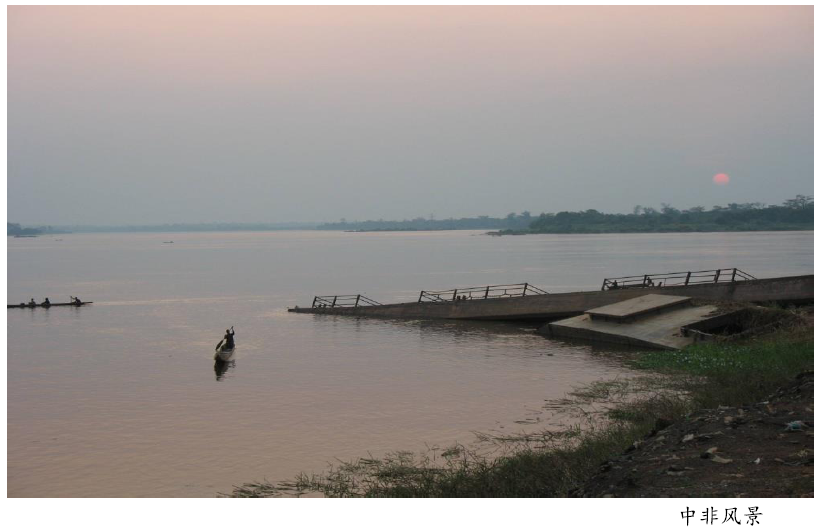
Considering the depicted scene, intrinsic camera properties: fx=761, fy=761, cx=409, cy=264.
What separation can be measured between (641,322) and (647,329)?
1.15m

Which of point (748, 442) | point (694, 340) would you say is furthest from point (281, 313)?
point (748, 442)

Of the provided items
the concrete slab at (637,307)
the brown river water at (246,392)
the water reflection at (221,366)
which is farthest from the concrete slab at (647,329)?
the water reflection at (221,366)

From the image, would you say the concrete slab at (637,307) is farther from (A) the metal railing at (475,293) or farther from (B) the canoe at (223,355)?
(B) the canoe at (223,355)

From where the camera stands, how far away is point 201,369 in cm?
3581

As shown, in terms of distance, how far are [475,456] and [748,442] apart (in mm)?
7037

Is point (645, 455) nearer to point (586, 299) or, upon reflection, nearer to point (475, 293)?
point (586, 299)

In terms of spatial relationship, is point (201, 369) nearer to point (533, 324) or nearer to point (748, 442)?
point (533, 324)

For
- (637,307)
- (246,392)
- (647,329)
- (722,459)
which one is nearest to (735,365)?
(647,329)

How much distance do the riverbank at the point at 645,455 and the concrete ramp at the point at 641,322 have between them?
867 cm

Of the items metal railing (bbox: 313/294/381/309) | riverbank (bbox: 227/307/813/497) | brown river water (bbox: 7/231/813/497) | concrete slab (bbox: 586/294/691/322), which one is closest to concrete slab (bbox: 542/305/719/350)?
concrete slab (bbox: 586/294/691/322)

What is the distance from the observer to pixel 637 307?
39.3 m

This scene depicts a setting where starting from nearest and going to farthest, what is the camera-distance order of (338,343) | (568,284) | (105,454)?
(105,454) → (338,343) → (568,284)

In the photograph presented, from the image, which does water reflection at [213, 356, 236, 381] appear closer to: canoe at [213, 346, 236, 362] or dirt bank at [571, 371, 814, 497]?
canoe at [213, 346, 236, 362]

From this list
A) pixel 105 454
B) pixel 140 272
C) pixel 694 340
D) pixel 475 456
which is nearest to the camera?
pixel 475 456
